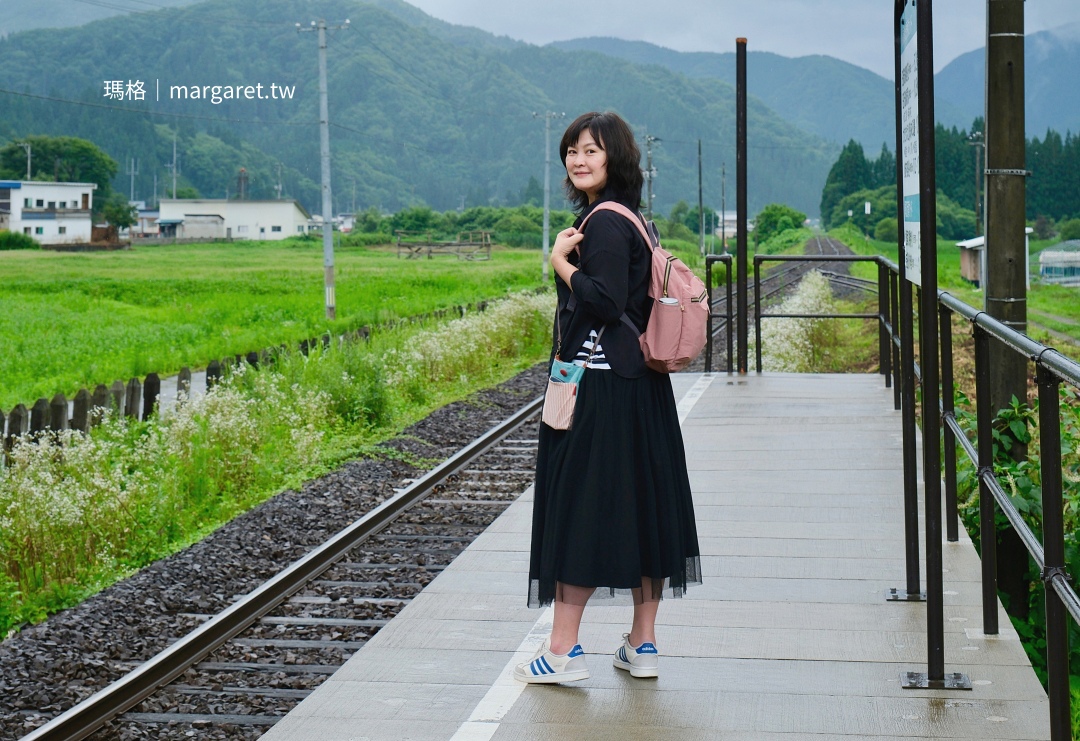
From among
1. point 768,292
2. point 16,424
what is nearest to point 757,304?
point 16,424

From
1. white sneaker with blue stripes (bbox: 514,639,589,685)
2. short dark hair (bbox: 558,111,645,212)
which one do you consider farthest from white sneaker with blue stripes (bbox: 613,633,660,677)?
short dark hair (bbox: 558,111,645,212)


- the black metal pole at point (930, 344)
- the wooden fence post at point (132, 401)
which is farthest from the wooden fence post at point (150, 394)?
the black metal pole at point (930, 344)

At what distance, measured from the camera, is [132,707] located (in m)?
4.63

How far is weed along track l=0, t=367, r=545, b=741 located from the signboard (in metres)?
2.78

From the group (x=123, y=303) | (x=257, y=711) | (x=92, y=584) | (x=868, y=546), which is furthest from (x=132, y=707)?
(x=123, y=303)

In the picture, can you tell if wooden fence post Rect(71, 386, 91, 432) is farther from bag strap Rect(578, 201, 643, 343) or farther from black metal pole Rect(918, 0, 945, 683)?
black metal pole Rect(918, 0, 945, 683)

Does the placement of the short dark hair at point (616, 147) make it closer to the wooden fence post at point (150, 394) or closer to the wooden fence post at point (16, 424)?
the wooden fence post at point (16, 424)

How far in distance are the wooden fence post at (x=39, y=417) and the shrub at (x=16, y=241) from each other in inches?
2298

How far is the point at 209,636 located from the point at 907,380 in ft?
10.5

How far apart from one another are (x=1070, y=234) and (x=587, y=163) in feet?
159

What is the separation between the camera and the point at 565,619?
11.5 feet

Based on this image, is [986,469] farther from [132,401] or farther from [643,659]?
[132,401]

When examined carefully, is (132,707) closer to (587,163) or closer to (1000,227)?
(587,163)

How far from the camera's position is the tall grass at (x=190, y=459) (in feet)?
23.9
